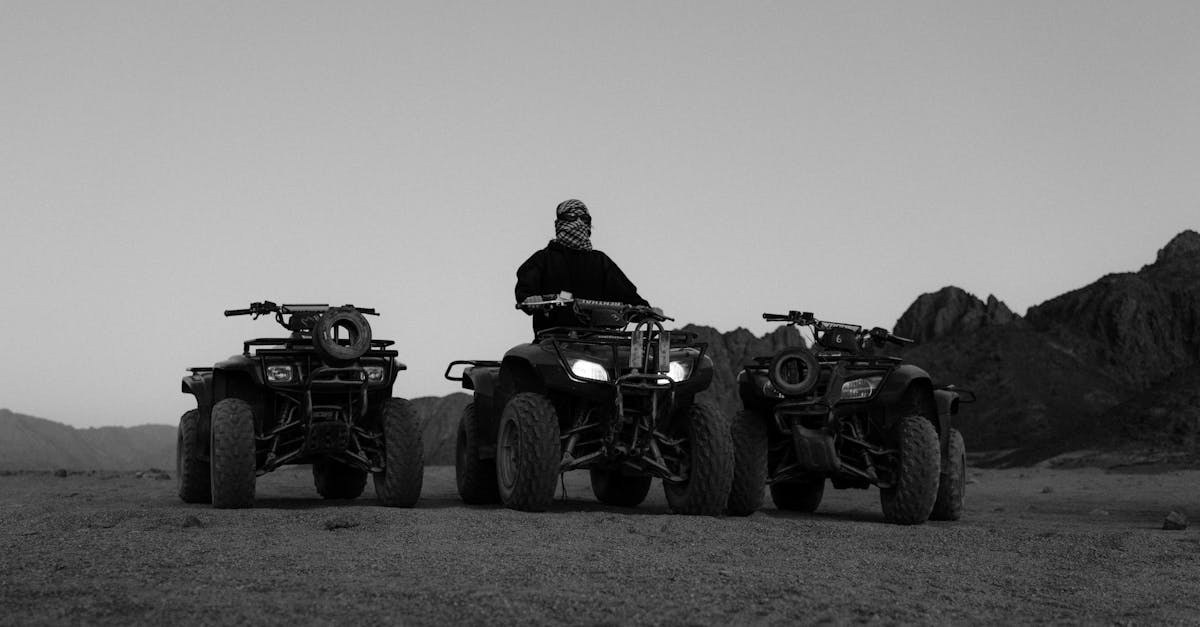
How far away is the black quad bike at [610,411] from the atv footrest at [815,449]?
3.62 ft

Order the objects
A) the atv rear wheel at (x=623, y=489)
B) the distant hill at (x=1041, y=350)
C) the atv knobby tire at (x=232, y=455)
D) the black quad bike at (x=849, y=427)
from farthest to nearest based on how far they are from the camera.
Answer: the distant hill at (x=1041, y=350), the atv rear wheel at (x=623, y=489), the black quad bike at (x=849, y=427), the atv knobby tire at (x=232, y=455)

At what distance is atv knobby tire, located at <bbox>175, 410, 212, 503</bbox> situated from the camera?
11.8 meters

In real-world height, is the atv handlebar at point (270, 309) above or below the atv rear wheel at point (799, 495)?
above

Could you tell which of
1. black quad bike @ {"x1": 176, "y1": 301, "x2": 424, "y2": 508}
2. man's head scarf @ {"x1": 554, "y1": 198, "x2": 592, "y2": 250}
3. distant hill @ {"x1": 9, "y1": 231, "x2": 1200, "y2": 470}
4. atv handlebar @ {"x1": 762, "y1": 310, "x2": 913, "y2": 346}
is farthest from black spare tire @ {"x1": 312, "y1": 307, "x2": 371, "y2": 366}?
distant hill @ {"x1": 9, "y1": 231, "x2": 1200, "y2": 470}

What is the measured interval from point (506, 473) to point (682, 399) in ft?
5.31

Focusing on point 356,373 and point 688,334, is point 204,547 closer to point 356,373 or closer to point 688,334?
point 356,373

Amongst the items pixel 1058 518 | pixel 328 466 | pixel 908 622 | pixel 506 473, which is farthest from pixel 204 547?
pixel 1058 518

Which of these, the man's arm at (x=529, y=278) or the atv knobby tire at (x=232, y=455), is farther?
the man's arm at (x=529, y=278)

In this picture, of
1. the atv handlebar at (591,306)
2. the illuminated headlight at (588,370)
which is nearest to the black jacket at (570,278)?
the atv handlebar at (591,306)

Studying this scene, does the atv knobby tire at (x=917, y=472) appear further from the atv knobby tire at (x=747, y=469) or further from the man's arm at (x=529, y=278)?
the man's arm at (x=529, y=278)

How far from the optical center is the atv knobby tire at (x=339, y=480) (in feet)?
43.0

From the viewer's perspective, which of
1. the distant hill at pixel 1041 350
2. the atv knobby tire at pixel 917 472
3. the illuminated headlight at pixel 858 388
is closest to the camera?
the atv knobby tire at pixel 917 472

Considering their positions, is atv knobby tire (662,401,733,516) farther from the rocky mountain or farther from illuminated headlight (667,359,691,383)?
the rocky mountain

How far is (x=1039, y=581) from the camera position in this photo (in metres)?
6.72
